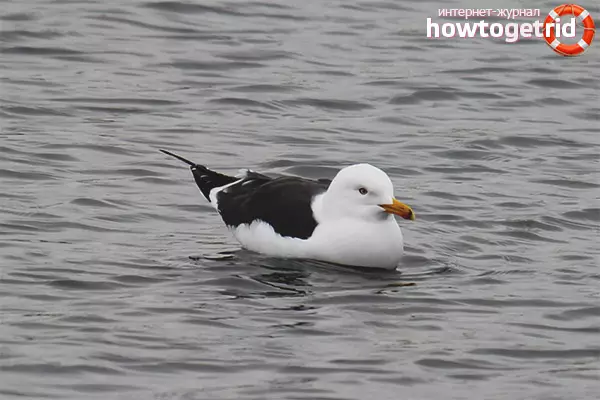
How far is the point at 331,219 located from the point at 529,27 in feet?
35.0

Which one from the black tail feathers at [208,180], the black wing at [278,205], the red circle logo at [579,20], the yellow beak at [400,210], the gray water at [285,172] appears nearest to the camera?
the gray water at [285,172]

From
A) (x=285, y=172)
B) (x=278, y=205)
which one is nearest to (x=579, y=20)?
(x=285, y=172)

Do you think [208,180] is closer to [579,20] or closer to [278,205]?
[278,205]

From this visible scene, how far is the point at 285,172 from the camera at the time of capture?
47.6ft

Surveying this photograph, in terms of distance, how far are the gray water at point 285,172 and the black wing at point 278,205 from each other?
0.93 feet

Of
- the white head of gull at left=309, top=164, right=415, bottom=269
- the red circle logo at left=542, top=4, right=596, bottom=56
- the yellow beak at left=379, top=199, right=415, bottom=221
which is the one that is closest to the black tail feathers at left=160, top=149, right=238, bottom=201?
the white head of gull at left=309, top=164, right=415, bottom=269

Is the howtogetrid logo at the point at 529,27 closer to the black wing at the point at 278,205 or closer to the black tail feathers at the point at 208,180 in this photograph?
the black tail feathers at the point at 208,180

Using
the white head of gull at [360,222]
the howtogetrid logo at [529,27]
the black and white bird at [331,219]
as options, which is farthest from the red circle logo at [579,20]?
the white head of gull at [360,222]

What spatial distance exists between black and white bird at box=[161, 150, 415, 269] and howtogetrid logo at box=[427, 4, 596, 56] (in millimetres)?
9407

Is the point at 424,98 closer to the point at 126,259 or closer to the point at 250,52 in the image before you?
the point at 250,52

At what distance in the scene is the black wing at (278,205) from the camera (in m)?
11.5

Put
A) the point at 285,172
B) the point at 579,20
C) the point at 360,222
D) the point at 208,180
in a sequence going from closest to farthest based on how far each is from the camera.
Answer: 1. the point at 360,222
2. the point at 208,180
3. the point at 285,172
4. the point at 579,20

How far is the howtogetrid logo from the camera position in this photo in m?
20.4

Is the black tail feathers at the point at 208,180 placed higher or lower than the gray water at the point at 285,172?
higher
